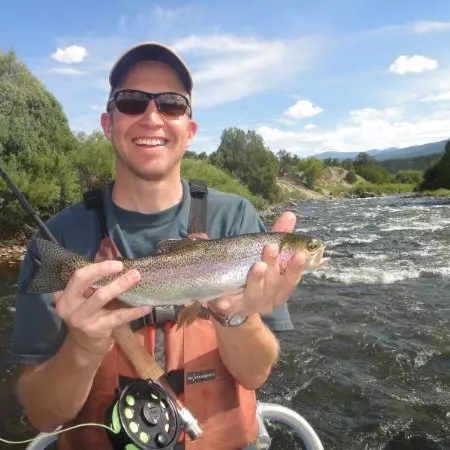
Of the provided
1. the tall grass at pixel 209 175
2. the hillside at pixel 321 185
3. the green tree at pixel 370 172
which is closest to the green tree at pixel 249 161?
the hillside at pixel 321 185

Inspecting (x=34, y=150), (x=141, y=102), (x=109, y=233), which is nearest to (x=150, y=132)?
(x=141, y=102)

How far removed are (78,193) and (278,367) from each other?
24.7 metres

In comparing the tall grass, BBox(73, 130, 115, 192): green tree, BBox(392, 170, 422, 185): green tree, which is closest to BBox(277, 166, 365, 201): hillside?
BBox(392, 170, 422, 185): green tree

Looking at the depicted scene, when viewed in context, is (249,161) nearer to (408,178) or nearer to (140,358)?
(140,358)

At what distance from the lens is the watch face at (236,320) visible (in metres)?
2.86

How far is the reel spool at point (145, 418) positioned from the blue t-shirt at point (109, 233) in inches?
25.9

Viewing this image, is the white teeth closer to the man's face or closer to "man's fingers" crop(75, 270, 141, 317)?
the man's face

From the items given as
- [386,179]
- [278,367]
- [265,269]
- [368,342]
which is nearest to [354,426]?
[278,367]

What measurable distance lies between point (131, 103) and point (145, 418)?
2099 millimetres

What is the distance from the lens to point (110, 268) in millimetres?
2375

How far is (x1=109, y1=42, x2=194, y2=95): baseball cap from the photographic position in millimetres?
3248

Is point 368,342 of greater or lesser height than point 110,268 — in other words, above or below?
below

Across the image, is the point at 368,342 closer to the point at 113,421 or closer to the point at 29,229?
the point at 113,421

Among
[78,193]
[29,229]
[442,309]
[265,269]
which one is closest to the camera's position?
[265,269]
